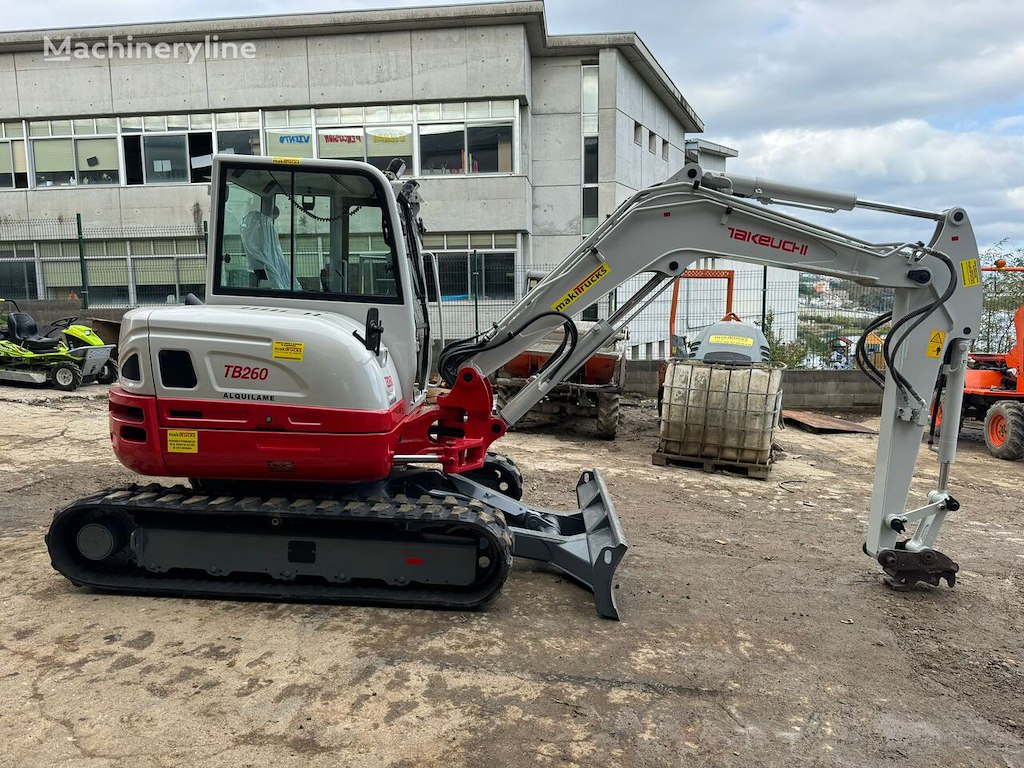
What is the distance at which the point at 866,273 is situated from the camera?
4660 millimetres

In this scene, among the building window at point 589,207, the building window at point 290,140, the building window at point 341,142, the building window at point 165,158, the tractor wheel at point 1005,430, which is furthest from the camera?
the building window at point 589,207

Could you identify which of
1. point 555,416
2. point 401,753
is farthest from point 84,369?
point 401,753

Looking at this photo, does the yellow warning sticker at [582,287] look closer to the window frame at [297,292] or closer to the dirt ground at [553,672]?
the window frame at [297,292]

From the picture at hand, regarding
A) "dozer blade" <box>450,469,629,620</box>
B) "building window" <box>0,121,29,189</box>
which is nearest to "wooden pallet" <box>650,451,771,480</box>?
"dozer blade" <box>450,469,629,620</box>

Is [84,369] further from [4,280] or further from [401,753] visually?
[401,753]

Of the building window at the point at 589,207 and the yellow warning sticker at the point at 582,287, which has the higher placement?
the building window at the point at 589,207

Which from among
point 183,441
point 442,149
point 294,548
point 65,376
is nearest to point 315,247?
point 183,441

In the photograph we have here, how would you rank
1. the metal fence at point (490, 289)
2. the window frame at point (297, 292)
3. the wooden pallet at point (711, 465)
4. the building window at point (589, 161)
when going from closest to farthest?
the window frame at point (297, 292) < the wooden pallet at point (711, 465) < the metal fence at point (490, 289) < the building window at point (589, 161)

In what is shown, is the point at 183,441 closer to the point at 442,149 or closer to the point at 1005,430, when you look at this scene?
the point at 1005,430

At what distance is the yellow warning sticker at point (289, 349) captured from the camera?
418cm

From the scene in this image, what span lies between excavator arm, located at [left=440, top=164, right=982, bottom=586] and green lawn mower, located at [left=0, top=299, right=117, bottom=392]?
1064 centimetres

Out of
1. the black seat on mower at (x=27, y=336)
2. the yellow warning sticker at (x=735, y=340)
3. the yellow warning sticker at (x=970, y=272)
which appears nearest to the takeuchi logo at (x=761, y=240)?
the yellow warning sticker at (x=970, y=272)

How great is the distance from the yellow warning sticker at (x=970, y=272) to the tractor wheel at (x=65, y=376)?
521 inches

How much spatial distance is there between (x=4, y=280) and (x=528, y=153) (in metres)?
14.6
